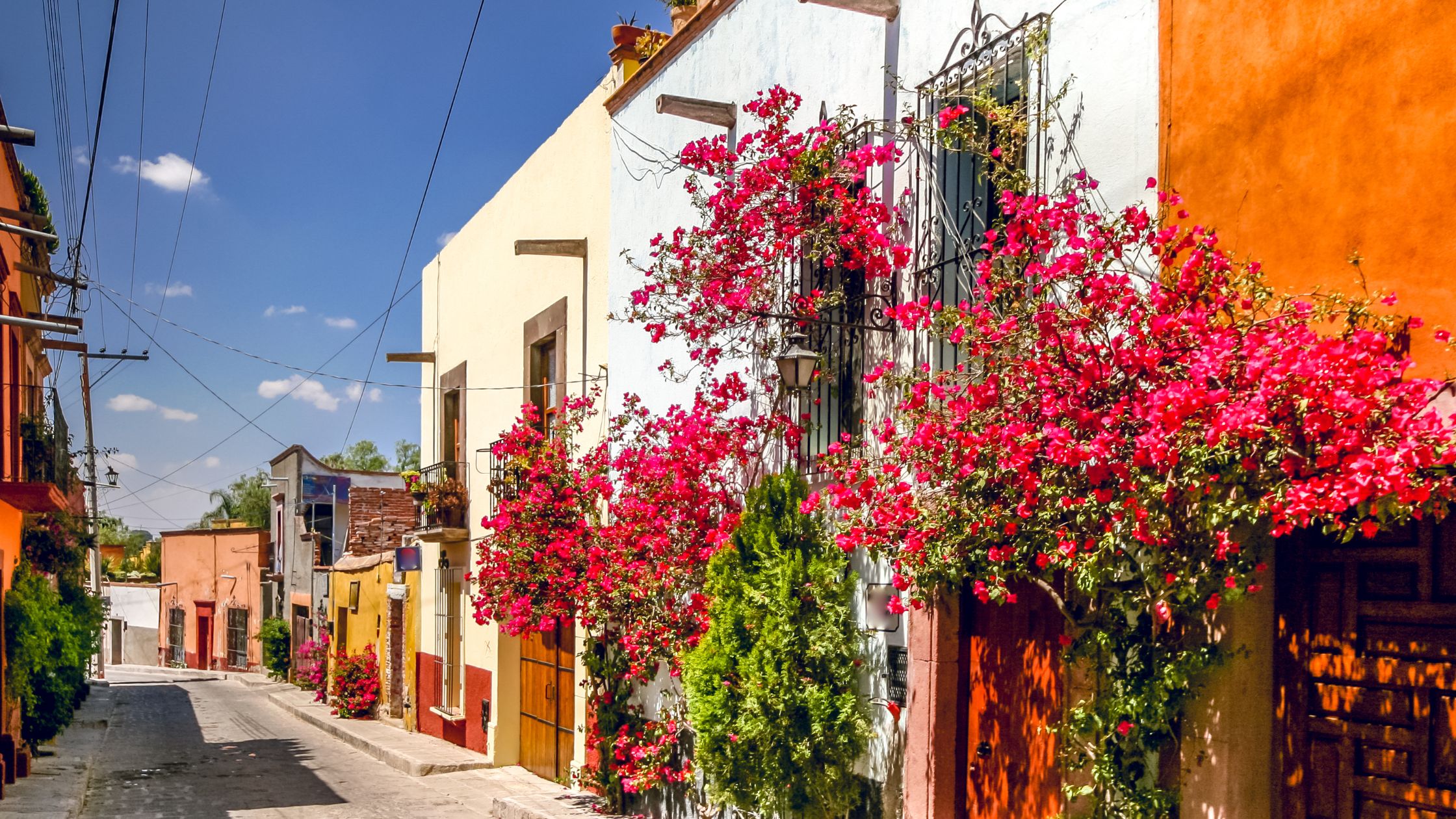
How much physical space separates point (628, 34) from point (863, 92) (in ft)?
16.3

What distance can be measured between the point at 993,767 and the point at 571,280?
8.05 meters

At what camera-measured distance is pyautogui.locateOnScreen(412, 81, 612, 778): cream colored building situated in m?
12.9

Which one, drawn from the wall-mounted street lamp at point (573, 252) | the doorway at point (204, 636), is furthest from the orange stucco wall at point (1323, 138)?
the doorway at point (204, 636)

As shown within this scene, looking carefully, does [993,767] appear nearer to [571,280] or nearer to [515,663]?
[571,280]

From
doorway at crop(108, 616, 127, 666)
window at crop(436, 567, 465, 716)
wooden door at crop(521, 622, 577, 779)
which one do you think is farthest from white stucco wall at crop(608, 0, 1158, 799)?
doorway at crop(108, 616, 127, 666)

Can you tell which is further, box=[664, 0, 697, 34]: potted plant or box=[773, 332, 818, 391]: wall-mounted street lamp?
box=[664, 0, 697, 34]: potted plant

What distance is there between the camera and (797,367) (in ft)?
26.6

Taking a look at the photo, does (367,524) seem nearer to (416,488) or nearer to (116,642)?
(416,488)

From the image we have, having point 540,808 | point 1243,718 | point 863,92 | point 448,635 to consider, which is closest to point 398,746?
point 448,635

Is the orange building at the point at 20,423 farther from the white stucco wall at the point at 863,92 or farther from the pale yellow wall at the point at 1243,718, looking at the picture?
the pale yellow wall at the point at 1243,718

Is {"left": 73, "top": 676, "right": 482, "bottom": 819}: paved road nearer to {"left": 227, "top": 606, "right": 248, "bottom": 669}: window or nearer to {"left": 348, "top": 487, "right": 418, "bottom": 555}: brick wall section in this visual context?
{"left": 348, "top": 487, "right": 418, "bottom": 555}: brick wall section

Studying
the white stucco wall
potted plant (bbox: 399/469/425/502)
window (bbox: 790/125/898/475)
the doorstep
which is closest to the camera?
the white stucco wall

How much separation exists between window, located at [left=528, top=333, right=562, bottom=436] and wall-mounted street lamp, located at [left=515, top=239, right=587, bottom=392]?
2.58ft

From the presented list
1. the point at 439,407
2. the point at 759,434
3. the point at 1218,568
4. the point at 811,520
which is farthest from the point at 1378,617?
the point at 439,407
